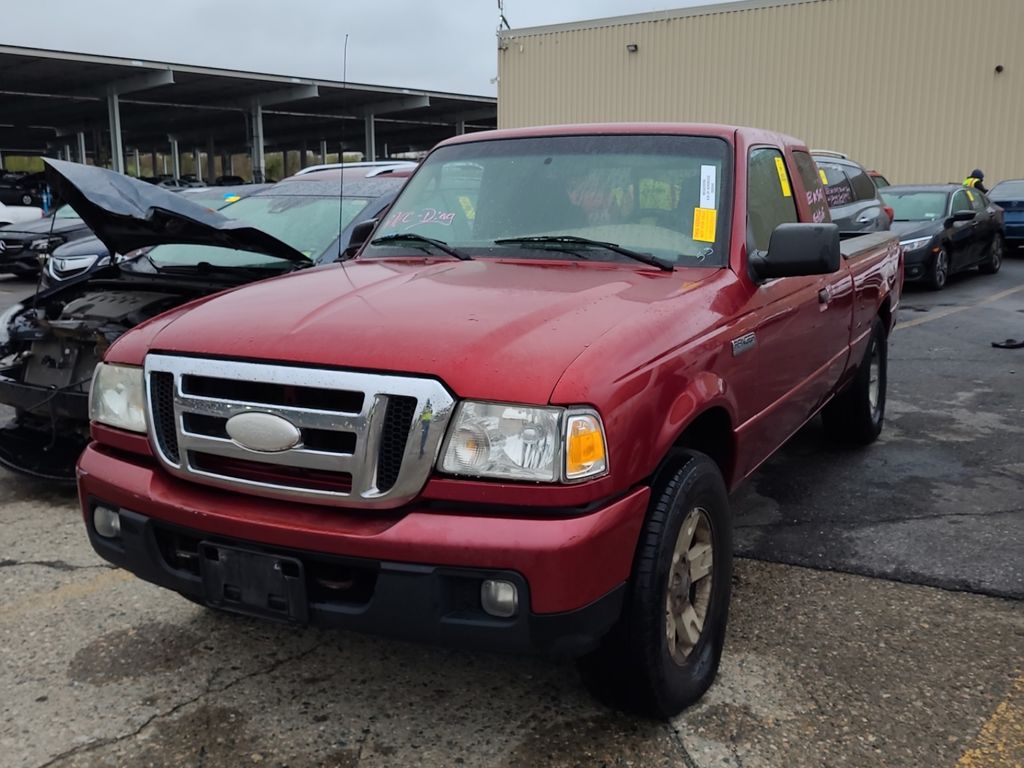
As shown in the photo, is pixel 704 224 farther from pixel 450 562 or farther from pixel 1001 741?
pixel 1001 741

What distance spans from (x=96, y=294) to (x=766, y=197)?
3.51m

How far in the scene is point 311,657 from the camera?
320 cm

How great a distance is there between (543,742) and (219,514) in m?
1.10

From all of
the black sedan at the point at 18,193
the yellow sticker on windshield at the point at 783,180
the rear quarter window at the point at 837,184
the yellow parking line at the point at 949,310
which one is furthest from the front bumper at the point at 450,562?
the black sedan at the point at 18,193

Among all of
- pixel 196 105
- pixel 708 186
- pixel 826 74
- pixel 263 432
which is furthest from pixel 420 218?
pixel 196 105

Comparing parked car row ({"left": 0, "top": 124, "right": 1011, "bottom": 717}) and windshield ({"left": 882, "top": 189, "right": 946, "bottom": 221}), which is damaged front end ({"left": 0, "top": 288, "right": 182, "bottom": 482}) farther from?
windshield ({"left": 882, "top": 189, "right": 946, "bottom": 221})

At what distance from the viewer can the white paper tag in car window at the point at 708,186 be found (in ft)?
11.4

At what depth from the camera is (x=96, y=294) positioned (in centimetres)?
513

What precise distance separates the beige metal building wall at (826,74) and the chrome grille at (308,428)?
23.1 meters

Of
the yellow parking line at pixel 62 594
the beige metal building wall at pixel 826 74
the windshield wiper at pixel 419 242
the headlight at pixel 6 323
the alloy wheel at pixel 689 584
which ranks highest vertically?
the beige metal building wall at pixel 826 74

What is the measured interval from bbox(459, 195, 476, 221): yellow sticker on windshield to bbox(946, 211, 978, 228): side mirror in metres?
11.5

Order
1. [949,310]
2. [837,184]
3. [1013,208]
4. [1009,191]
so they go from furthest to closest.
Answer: [1009,191] < [1013,208] < [949,310] < [837,184]

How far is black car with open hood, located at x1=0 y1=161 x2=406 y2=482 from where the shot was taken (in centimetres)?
448

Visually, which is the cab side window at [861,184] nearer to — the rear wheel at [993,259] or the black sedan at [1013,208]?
the rear wheel at [993,259]
